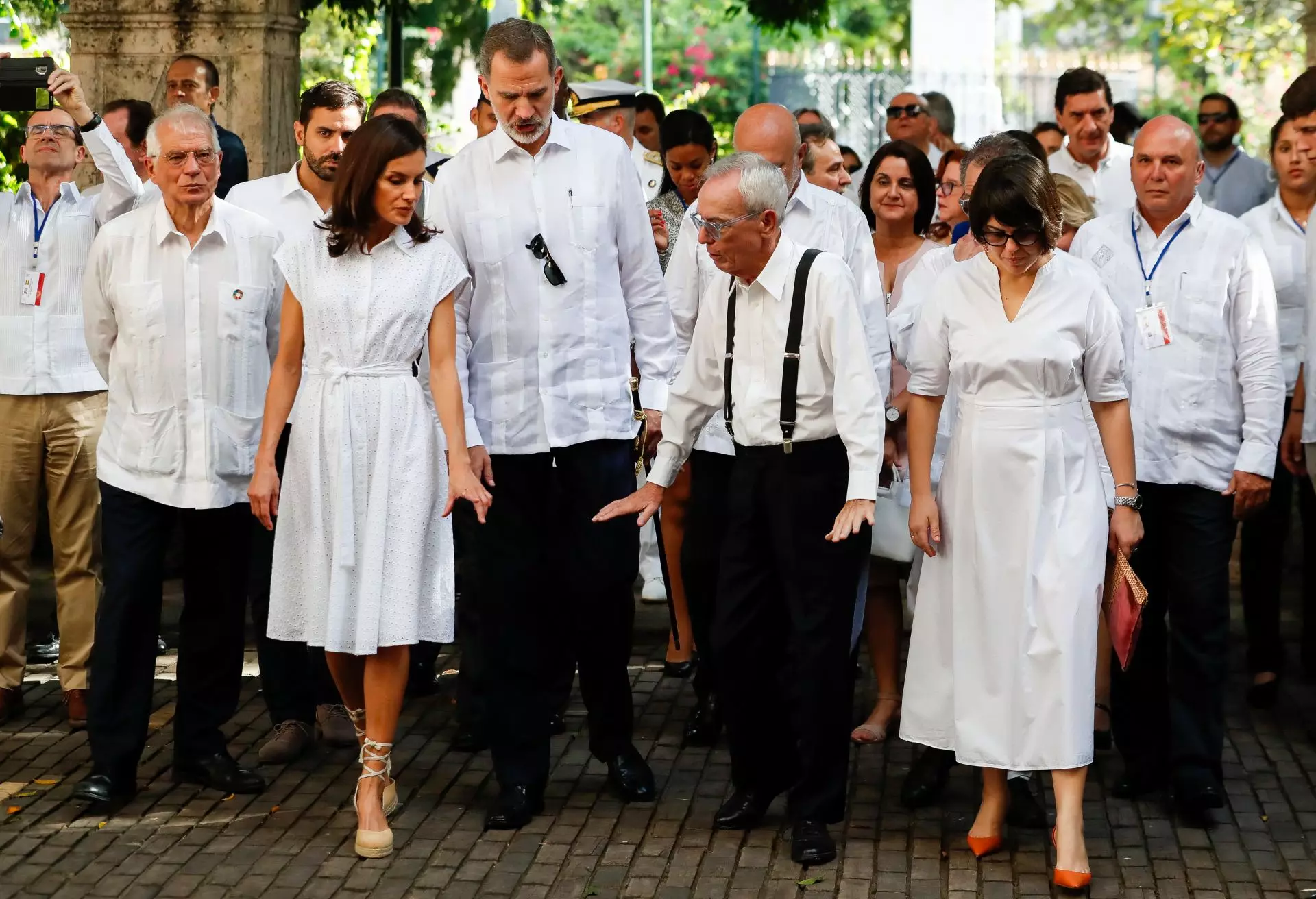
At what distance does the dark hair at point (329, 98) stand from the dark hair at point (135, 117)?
5.82ft

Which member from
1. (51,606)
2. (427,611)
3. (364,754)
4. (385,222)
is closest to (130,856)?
(364,754)

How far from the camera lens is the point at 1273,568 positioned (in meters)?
7.75

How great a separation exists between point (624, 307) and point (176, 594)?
4279 mm

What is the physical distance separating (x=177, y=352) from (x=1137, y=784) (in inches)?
135

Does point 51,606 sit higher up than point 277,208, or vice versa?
point 277,208

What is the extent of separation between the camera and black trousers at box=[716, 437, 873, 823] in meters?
5.57

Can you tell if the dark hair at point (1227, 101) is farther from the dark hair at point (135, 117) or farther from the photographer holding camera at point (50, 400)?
the photographer holding camera at point (50, 400)

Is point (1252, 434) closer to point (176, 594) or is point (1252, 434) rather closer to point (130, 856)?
point (130, 856)

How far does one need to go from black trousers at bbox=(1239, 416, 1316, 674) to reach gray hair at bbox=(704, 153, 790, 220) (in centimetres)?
310

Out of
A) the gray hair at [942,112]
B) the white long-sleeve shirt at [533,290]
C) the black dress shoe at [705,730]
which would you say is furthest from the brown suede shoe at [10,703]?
the gray hair at [942,112]

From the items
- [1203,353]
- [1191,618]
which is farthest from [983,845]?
[1203,353]

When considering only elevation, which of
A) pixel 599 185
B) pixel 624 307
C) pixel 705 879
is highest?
pixel 599 185

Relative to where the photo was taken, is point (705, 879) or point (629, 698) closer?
point (705, 879)

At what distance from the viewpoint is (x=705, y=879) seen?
5461 millimetres
